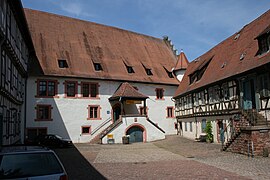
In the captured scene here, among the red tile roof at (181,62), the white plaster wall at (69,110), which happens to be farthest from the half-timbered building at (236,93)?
the white plaster wall at (69,110)

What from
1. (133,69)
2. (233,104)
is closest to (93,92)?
(133,69)

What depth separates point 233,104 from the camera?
20312 mm

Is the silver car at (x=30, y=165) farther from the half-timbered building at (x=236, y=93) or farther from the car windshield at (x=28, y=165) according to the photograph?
the half-timbered building at (x=236, y=93)

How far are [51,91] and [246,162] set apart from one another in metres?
20.1

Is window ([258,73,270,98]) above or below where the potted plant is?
above

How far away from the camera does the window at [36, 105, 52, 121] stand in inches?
1035

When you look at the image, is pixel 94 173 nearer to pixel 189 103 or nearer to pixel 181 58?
pixel 189 103

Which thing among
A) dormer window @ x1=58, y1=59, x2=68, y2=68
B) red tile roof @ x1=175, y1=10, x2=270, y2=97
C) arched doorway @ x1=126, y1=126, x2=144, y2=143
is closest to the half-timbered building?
red tile roof @ x1=175, y1=10, x2=270, y2=97

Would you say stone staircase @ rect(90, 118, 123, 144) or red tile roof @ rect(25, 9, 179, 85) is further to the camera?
red tile roof @ rect(25, 9, 179, 85)

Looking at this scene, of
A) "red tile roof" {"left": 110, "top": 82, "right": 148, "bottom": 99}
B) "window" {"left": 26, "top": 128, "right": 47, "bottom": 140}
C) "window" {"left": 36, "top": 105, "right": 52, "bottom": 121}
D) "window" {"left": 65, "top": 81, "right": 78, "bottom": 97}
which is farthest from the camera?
"red tile roof" {"left": 110, "top": 82, "right": 148, "bottom": 99}

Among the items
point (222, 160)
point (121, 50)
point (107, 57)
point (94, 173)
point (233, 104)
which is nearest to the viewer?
point (94, 173)

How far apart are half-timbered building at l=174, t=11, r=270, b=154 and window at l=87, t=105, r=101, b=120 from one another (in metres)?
9.77

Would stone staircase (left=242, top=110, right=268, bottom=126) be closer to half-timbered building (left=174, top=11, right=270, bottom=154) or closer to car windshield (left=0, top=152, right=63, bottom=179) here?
half-timbered building (left=174, top=11, right=270, bottom=154)

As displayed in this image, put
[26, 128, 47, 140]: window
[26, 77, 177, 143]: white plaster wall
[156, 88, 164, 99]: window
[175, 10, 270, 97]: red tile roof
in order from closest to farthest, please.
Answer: [175, 10, 270, 97]: red tile roof, [26, 128, 47, 140]: window, [26, 77, 177, 143]: white plaster wall, [156, 88, 164, 99]: window
